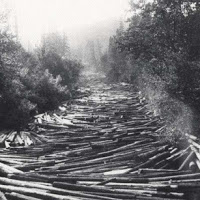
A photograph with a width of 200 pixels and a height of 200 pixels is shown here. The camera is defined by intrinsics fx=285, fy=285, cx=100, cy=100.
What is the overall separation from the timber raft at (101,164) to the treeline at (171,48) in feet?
5.11

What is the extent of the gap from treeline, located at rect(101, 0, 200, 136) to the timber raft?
1.56 metres

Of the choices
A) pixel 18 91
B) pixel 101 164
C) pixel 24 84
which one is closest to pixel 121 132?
pixel 101 164

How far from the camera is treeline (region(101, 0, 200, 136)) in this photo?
12.9 m

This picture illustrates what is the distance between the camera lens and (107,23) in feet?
600

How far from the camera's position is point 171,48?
16281 millimetres

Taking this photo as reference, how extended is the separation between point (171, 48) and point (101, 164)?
393 inches

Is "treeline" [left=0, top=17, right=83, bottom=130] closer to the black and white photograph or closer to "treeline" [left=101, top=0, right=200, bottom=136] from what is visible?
the black and white photograph

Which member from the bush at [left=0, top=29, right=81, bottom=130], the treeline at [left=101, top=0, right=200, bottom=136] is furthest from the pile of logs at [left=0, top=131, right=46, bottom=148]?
the treeline at [left=101, top=0, right=200, bottom=136]

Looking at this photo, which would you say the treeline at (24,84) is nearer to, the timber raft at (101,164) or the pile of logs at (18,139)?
the pile of logs at (18,139)

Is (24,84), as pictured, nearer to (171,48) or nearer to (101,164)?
(171,48)

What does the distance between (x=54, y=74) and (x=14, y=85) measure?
14252 millimetres

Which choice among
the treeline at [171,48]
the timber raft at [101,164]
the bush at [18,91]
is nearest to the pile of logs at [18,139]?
the timber raft at [101,164]

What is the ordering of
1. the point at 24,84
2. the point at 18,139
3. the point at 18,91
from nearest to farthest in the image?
the point at 18,139
the point at 18,91
the point at 24,84

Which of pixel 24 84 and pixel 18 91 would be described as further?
pixel 24 84
